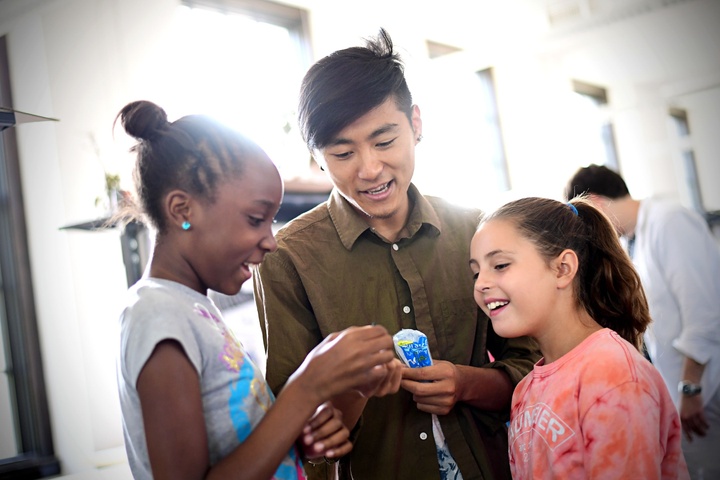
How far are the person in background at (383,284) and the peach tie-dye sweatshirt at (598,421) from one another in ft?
0.46

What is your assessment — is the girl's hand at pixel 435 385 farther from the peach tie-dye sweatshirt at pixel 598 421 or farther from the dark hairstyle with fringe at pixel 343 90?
Result: the dark hairstyle with fringe at pixel 343 90

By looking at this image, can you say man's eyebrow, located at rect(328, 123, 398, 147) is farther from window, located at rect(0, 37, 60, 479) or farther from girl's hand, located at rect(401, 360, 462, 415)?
window, located at rect(0, 37, 60, 479)

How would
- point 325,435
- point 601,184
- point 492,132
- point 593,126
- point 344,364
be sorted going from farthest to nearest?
point 492,132 → point 593,126 → point 601,184 → point 325,435 → point 344,364

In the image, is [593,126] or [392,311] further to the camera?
[593,126]

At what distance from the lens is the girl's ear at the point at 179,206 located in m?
1.15

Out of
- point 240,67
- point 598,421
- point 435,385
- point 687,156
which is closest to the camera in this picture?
point 598,421

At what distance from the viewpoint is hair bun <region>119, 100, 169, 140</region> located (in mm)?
1164

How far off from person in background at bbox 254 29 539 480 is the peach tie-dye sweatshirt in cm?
14

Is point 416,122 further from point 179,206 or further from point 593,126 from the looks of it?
point 593,126

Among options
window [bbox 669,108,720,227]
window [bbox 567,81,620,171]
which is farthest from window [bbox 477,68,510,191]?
window [bbox 669,108,720,227]

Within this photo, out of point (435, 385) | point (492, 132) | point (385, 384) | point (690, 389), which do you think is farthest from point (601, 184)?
point (492, 132)

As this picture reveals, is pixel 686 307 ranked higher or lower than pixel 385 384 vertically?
lower

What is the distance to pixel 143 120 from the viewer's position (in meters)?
1.17

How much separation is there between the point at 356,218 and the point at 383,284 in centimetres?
19
